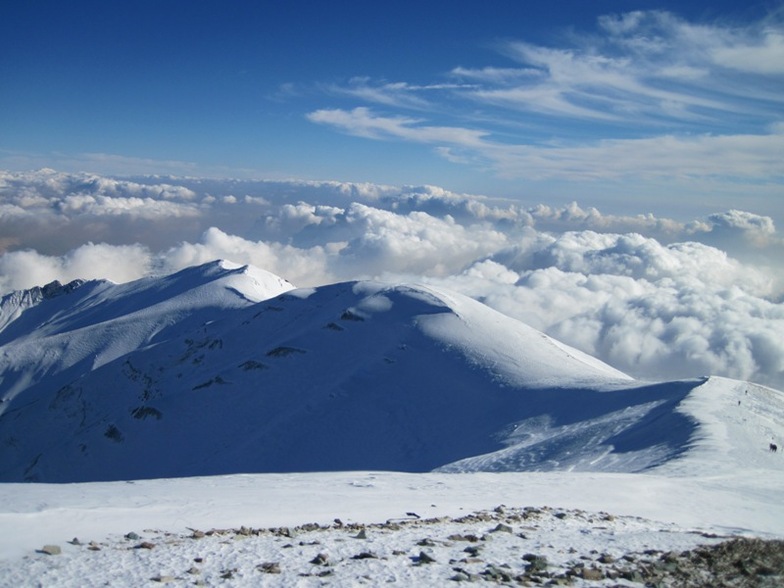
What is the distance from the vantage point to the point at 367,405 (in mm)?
74062

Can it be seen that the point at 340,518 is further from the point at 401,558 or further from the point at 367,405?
the point at 367,405

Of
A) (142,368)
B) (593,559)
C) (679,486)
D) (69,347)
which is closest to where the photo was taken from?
(593,559)

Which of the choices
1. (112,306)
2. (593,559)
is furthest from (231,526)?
(112,306)

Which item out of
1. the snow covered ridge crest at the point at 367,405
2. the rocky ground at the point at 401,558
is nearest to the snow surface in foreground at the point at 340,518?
the rocky ground at the point at 401,558

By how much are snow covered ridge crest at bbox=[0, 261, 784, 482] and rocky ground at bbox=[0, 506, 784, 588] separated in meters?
19.2

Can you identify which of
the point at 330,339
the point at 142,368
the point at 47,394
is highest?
the point at 330,339

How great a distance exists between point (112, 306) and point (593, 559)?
19916 cm

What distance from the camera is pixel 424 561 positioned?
13766 mm

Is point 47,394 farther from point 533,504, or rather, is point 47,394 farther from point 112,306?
point 533,504

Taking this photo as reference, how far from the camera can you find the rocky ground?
498 inches

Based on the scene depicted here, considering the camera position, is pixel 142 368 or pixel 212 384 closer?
pixel 212 384

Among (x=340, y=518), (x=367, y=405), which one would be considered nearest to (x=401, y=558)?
(x=340, y=518)

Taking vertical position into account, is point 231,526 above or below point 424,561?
below

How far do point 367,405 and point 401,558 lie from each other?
60.6 metres
